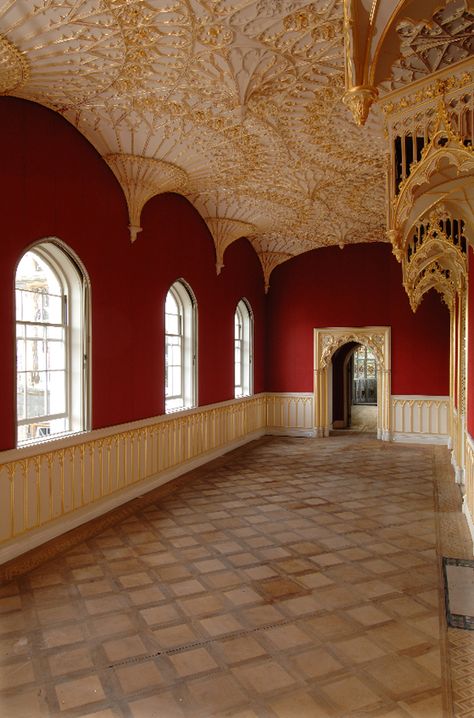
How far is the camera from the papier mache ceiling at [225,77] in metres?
4.14

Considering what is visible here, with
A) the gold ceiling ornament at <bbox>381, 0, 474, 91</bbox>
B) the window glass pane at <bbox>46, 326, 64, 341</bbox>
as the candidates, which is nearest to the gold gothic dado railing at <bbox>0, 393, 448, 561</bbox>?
the window glass pane at <bbox>46, 326, 64, 341</bbox>

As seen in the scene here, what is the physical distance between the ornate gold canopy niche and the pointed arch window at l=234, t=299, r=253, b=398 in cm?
180

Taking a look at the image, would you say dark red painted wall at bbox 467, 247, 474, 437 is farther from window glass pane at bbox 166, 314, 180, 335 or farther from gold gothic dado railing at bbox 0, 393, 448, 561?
window glass pane at bbox 166, 314, 180, 335

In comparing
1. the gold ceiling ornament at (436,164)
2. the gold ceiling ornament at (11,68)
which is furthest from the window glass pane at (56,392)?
the gold ceiling ornament at (436,164)

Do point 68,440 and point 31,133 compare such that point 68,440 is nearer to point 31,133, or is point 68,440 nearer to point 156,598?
point 156,598

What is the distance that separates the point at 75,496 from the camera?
6461mm

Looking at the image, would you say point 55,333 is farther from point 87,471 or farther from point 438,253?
point 438,253

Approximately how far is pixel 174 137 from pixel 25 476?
449cm

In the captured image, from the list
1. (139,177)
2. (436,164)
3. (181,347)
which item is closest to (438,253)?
(139,177)

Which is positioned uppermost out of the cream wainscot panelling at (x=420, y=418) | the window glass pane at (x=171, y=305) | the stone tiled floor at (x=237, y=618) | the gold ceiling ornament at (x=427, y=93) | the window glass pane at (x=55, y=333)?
the gold ceiling ornament at (x=427, y=93)

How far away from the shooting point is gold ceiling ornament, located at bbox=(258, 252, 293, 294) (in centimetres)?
1377

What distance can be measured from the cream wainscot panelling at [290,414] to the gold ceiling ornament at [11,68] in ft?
34.0

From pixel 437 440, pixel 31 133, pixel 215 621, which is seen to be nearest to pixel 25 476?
pixel 215 621

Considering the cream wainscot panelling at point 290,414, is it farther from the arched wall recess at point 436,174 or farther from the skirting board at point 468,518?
the arched wall recess at point 436,174
